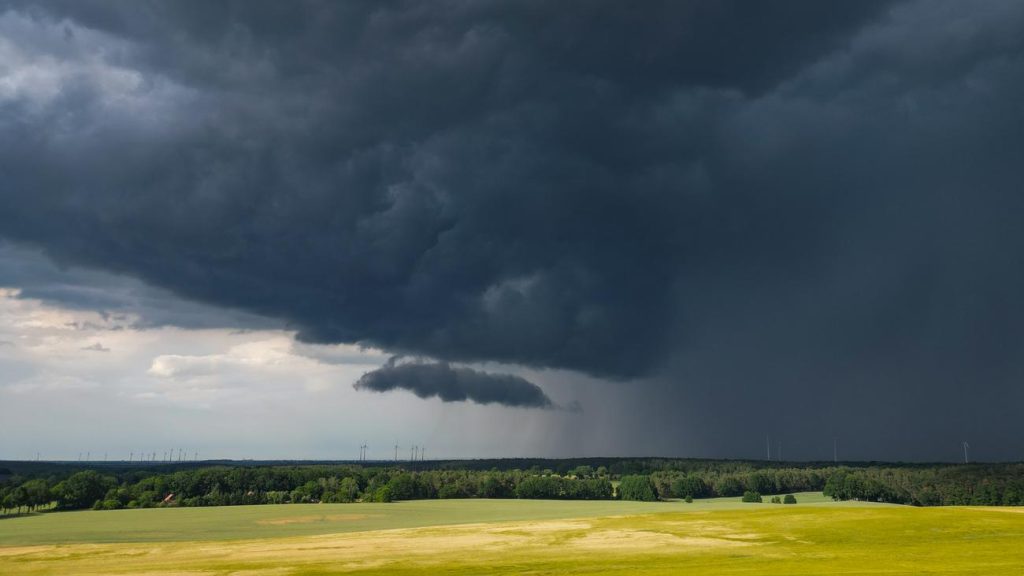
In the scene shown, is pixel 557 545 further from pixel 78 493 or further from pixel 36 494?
pixel 36 494

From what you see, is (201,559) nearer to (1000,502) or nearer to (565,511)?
(565,511)

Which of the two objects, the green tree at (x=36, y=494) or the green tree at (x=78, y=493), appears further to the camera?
the green tree at (x=78, y=493)

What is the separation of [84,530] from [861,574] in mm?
120712

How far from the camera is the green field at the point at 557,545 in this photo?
204 feet

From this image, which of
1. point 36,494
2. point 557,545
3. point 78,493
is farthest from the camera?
point 78,493

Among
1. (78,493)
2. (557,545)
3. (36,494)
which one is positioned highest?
(557,545)

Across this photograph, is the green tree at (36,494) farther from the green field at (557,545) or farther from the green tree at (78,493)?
the green field at (557,545)

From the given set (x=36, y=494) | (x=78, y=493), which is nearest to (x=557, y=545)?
(x=78, y=493)

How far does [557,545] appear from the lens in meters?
80.1

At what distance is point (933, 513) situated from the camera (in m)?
103

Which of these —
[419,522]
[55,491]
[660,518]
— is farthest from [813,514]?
[55,491]

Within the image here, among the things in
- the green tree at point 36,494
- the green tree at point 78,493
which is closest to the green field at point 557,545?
the green tree at point 78,493

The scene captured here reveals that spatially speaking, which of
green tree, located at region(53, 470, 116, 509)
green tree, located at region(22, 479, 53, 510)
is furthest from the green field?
green tree, located at region(22, 479, 53, 510)

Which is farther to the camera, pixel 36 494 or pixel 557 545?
pixel 36 494
